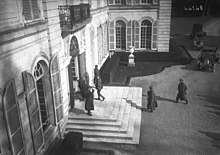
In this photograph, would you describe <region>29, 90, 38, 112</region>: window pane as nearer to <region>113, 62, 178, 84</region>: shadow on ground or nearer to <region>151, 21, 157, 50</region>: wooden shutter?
<region>113, 62, 178, 84</region>: shadow on ground

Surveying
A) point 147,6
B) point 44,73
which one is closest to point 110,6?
point 147,6

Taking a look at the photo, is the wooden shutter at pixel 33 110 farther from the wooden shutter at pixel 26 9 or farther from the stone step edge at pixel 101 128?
the stone step edge at pixel 101 128

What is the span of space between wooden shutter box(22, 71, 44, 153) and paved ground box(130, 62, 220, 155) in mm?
4181

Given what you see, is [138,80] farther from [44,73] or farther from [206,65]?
[44,73]

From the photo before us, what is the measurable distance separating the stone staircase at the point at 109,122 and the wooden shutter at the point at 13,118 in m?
4.26

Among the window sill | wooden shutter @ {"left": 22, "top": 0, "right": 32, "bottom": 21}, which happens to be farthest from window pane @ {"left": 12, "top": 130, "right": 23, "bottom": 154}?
wooden shutter @ {"left": 22, "top": 0, "right": 32, "bottom": 21}

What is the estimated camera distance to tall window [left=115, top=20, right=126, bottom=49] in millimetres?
25406

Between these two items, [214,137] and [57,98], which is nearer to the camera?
[57,98]

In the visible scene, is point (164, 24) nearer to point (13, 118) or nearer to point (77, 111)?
point (77, 111)

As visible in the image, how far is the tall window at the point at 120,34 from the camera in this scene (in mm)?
25406

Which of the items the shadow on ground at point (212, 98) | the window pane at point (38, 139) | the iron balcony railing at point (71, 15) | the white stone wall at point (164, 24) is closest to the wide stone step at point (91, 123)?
the window pane at point (38, 139)

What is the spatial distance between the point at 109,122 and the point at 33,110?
4349 millimetres

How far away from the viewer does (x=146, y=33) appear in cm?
2534

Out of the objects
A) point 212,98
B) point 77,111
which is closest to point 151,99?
point 77,111
